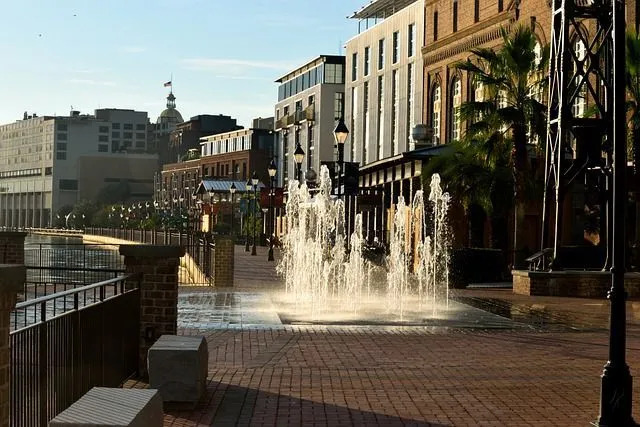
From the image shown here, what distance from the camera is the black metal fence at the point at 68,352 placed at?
25.0 ft

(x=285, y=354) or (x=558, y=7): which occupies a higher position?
(x=558, y=7)

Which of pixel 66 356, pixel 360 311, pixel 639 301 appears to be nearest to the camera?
pixel 66 356

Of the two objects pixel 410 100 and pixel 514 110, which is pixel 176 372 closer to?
pixel 514 110

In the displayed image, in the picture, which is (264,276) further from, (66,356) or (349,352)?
(66,356)

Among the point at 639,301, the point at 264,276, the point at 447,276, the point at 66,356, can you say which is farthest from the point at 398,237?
the point at 66,356

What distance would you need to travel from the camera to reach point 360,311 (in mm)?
22062

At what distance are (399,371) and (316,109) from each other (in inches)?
3418

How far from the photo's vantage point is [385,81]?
75625 mm

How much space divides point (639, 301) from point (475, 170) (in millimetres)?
9168

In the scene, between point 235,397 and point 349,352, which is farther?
point 349,352

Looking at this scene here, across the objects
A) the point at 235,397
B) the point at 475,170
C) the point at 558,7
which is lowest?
the point at 235,397

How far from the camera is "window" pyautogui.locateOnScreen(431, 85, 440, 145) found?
2472 inches

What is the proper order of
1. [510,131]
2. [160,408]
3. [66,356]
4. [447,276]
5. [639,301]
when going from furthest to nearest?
[510,131] < [447,276] < [639,301] < [66,356] < [160,408]

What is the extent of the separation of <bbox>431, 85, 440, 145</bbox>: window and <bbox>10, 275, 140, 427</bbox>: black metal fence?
5141cm
